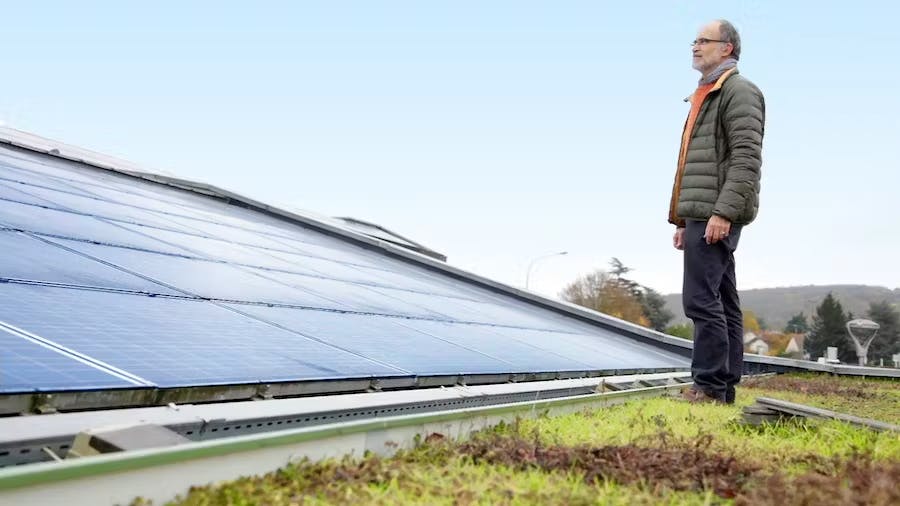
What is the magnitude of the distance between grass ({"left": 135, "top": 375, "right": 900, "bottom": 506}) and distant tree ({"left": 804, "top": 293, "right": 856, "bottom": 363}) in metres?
86.4

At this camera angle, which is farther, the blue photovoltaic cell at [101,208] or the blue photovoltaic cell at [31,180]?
the blue photovoltaic cell at [31,180]

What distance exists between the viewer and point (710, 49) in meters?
5.92

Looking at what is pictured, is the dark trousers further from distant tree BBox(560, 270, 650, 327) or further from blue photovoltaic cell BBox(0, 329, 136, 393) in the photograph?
distant tree BBox(560, 270, 650, 327)

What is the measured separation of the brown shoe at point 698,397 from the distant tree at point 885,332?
88.0m

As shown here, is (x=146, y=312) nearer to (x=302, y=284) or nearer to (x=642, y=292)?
(x=302, y=284)

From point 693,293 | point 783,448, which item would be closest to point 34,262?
point 783,448

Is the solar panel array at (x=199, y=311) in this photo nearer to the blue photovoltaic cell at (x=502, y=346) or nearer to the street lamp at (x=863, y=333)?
the blue photovoltaic cell at (x=502, y=346)

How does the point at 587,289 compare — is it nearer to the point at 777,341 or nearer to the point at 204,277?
the point at 777,341

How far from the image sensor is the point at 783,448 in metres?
3.31

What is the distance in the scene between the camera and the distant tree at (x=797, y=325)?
428ft

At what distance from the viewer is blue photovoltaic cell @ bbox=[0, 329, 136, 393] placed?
7.45 ft

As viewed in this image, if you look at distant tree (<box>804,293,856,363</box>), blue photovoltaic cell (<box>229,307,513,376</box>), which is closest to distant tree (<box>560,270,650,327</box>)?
distant tree (<box>804,293,856,363</box>)

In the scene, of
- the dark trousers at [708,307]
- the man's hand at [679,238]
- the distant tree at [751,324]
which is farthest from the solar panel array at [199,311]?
the distant tree at [751,324]

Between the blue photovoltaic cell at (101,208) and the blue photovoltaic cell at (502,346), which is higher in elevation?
the blue photovoltaic cell at (101,208)
